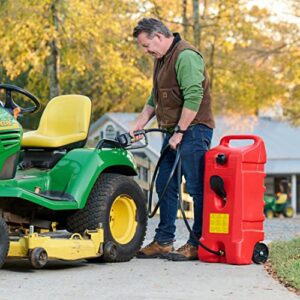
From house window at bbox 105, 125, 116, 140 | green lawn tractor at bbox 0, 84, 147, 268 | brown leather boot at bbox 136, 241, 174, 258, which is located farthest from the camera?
house window at bbox 105, 125, 116, 140

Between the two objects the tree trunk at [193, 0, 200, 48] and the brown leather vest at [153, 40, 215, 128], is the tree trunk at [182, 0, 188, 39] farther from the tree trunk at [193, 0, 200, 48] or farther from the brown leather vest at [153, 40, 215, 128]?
the brown leather vest at [153, 40, 215, 128]

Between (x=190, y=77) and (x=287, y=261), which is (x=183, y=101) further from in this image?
(x=287, y=261)

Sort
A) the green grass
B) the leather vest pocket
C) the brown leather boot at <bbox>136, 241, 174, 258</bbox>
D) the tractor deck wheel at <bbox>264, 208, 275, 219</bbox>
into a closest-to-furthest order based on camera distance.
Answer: the green grass → the leather vest pocket → the brown leather boot at <bbox>136, 241, 174, 258</bbox> → the tractor deck wheel at <bbox>264, 208, 275, 219</bbox>

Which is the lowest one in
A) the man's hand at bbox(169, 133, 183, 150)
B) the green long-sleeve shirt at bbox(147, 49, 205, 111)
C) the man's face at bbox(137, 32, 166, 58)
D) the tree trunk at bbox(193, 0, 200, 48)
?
the man's hand at bbox(169, 133, 183, 150)

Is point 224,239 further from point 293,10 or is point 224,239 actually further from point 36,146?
point 293,10

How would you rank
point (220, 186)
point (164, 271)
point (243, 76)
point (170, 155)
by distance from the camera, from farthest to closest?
point (243, 76)
point (170, 155)
point (220, 186)
point (164, 271)

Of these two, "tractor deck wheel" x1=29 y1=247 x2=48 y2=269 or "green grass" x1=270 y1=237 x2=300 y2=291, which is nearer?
"green grass" x1=270 y1=237 x2=300 y2=291

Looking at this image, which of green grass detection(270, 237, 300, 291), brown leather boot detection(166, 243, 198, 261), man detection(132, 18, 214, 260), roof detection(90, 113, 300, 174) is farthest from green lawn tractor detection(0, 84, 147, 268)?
roof detection(90, 113, 300, 174)

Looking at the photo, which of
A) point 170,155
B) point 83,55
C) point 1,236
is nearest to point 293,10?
point 83,55

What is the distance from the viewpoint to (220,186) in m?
7.56

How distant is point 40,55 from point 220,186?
44.8 feet

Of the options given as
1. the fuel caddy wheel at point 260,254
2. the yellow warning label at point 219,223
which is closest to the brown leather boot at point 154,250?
the yellow warning label at point 219,223

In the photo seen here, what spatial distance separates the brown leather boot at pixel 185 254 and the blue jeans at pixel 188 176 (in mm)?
61

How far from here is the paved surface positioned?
5.78m
